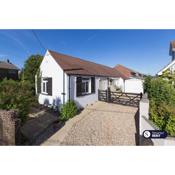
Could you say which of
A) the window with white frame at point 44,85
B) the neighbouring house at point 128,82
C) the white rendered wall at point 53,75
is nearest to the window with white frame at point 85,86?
the white rendered wall at point 53,75

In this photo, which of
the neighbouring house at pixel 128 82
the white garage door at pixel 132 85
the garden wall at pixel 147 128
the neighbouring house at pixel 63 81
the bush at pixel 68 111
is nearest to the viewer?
the garden wall at pixel 147 128

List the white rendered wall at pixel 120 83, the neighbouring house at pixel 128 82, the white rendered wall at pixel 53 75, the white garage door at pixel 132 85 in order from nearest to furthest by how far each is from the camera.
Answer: the white rendered wall at pixel 53 75
the white garage door at pixel 132 85
the neighbouring house at pixel 128 82
the white rendered wall at pixel 120 83

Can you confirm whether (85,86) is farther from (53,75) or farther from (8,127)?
(8,127)

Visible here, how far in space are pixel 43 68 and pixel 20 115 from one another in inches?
210

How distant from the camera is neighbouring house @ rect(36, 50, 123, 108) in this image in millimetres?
9266

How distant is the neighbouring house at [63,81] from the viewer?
9.27 metres

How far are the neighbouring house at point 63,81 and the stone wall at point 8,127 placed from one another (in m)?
4.40

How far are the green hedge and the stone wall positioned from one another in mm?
5019

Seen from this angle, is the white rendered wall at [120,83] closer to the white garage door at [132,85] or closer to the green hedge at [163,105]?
the white garage door at [132,85]

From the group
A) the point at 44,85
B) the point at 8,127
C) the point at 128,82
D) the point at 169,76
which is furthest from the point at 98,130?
the point at 128,82
